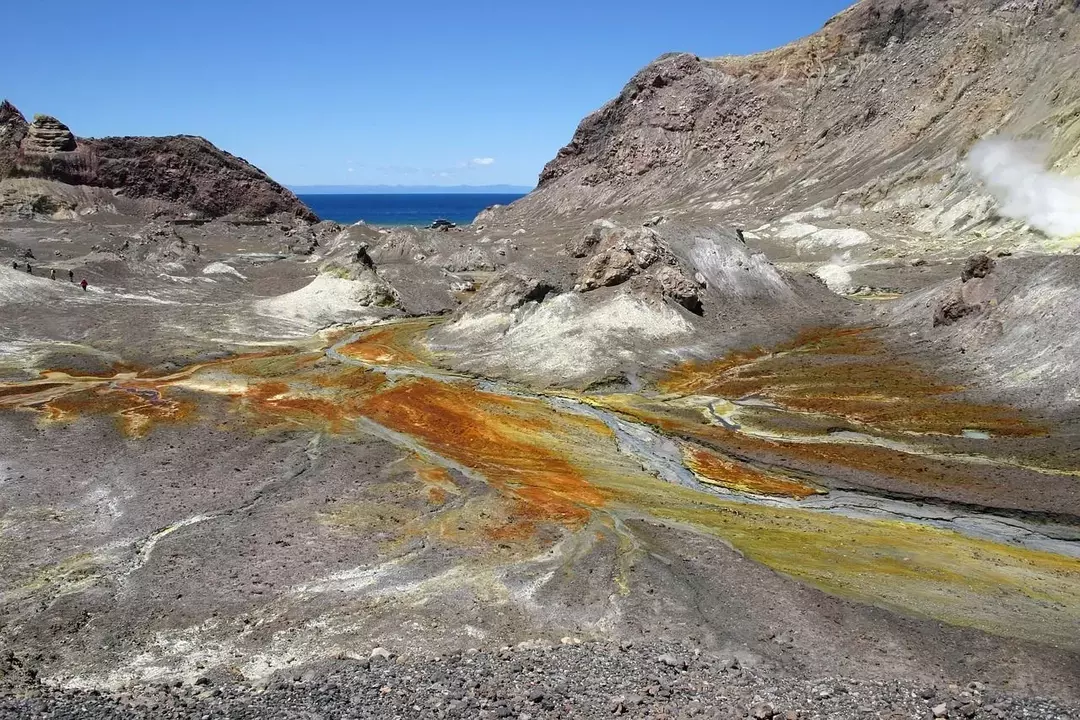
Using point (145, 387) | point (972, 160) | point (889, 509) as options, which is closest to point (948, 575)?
point (889, 509)

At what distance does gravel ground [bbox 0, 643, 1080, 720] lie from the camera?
17.5 meters

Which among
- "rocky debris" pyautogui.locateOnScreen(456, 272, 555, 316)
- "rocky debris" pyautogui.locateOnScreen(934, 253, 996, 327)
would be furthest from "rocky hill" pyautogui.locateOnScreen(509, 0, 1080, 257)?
"rocky debris" pyautogui.locateOnScreen(456, 272, 555, 316)

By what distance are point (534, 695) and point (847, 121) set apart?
125 metres

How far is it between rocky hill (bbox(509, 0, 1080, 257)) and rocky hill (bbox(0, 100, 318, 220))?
164 ft

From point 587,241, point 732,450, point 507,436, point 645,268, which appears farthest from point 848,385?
point 587,241

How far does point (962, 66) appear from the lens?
11150 centimetres

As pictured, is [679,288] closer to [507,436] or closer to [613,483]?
[507,436]

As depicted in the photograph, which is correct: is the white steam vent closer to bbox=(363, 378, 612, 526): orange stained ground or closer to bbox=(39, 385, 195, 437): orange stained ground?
bbox=(363, 378, 612, 526): orange stained ground

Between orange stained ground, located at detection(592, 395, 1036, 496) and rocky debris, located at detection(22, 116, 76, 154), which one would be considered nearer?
orange stained ground, located at detection(592, 395, 1036, 496)

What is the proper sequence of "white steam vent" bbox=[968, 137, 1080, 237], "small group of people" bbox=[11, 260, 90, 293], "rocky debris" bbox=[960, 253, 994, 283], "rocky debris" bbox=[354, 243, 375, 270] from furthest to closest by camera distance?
"rocky debris" bbox=[354, 243, 375, 270], "small group of people" bbox=[11, 260, 90, 293], "white steam vent" bbox=[968, 137, 1080, 237], "rocky debris" bbox=[960, 253, 994, 283]

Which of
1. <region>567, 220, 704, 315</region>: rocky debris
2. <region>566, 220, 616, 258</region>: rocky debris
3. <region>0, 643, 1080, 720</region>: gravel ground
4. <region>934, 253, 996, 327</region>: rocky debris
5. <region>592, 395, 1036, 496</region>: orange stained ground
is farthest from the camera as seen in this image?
<region>566, 220, 616, 258</region>: rocky debris

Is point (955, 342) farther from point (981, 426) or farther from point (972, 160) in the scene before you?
point (972, 160)

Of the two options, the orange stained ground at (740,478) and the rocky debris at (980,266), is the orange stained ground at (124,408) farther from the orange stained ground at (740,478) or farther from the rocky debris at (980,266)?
the rocky debris at (980,266)

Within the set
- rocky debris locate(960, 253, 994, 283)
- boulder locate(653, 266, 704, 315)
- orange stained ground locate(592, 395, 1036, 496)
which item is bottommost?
orange stained ground locate(592, 395, 1036, 496)
